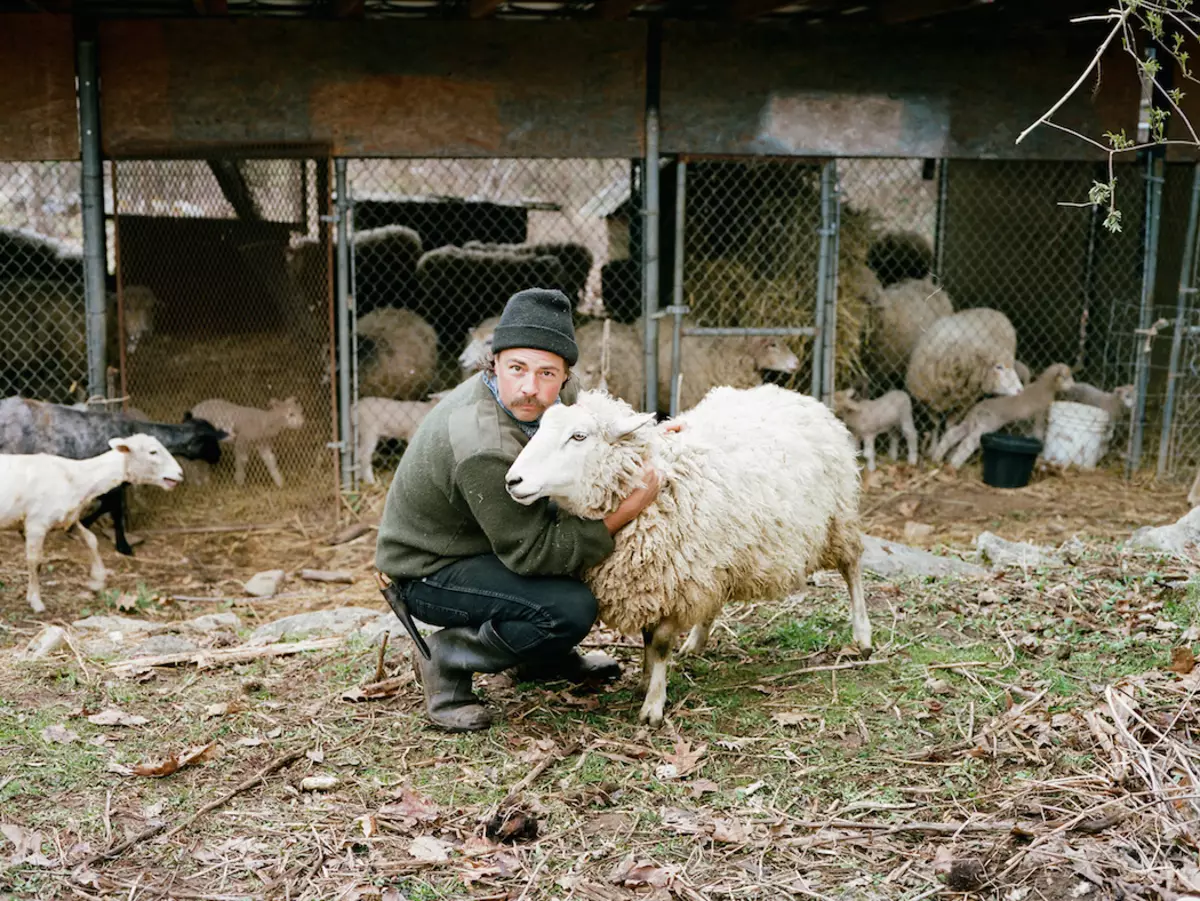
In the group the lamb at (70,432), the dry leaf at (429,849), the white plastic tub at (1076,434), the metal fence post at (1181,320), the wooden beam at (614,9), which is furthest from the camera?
the white plastic tub at (1076,434)

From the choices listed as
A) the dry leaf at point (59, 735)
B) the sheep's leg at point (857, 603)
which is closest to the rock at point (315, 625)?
the dry leaf at point (59, 735)

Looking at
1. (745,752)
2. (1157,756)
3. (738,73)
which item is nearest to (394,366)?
(738,73)

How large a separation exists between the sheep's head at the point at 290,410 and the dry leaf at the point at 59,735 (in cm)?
491

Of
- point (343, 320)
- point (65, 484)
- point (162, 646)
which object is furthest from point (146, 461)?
point (162, 646)

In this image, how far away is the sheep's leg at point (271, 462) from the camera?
9172 millimetres

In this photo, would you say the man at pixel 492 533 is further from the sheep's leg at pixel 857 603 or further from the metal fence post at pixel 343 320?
the metal fence post at pixel 343 320

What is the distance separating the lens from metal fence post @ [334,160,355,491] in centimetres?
831

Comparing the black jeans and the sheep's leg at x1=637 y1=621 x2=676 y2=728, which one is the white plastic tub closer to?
the sheep's leg at x1=637 y1=621 x2=676 y2=728

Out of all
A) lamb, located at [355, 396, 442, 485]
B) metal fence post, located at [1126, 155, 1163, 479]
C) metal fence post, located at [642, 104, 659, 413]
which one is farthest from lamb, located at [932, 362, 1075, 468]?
lamb, located at [355, 396, 442, 485]

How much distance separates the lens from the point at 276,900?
130 inches

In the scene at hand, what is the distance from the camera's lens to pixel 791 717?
14.7 feet

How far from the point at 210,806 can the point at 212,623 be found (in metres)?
2.58

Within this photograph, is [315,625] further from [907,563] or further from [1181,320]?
[1181,320]

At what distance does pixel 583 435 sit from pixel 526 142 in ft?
16.7
